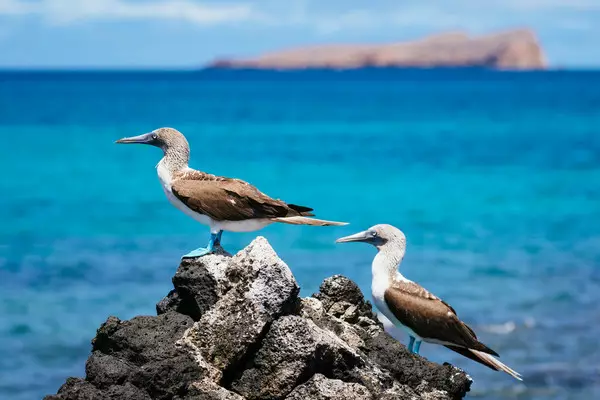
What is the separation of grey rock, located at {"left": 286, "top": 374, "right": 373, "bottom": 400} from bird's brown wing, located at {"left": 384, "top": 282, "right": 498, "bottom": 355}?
1.41 m

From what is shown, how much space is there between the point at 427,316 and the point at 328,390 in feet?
5.42

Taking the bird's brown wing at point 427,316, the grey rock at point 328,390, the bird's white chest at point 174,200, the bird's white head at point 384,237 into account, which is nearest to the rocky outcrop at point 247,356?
the grey rock at point 328,390

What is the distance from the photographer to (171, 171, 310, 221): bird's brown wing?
1002 centimetres

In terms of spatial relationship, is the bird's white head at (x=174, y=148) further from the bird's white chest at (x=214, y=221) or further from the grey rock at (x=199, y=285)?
the grey rock at (x=199, y=285)

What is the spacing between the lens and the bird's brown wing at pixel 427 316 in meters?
10.1

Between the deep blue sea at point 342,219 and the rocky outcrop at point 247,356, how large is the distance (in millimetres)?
9303

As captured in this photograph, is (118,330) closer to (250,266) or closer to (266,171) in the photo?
(250,266)

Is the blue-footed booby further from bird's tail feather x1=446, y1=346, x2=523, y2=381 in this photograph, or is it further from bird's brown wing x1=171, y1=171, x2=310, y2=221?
bird's tail feather x1=446, y1=346, x2=523, y2=381

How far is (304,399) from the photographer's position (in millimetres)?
8703

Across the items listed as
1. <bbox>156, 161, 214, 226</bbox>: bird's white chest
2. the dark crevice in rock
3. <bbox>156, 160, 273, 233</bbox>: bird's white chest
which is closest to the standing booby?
<bbox>156, 160, 273, 233</bbox>: bird's white chest

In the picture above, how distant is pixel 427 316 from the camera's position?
10094 millimetres

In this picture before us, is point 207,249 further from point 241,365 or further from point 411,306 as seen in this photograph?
point 411,306

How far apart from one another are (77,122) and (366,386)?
70247mm

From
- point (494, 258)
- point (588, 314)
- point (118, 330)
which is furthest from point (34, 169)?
point (118, 330)
